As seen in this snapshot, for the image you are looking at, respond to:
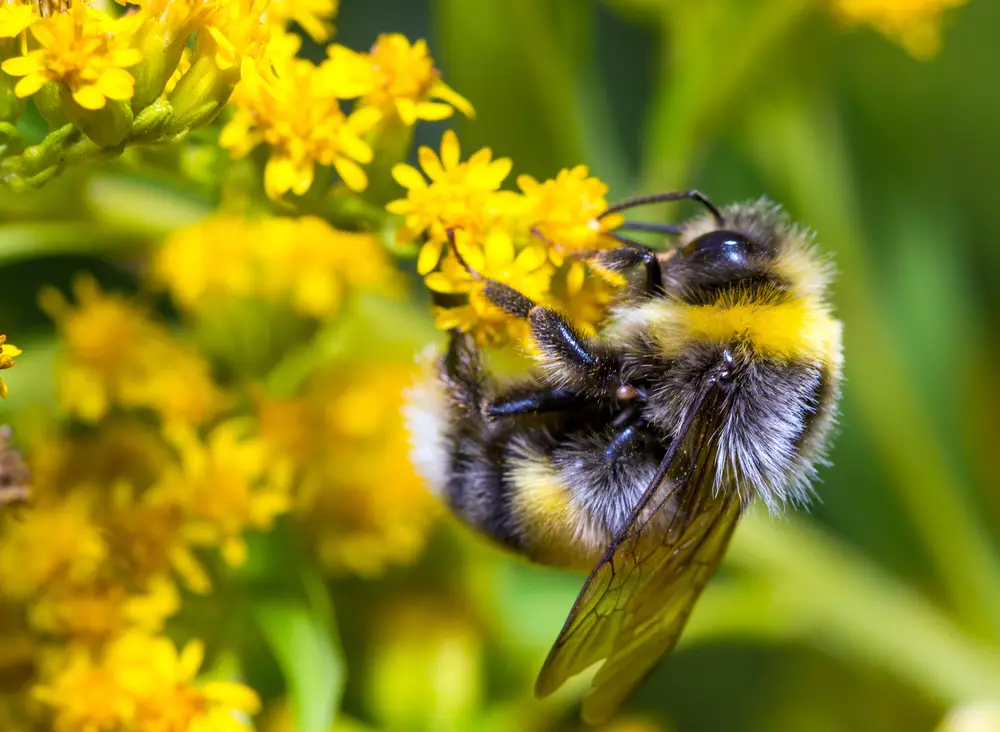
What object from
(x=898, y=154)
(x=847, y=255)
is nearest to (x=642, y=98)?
(x=898, y=154)

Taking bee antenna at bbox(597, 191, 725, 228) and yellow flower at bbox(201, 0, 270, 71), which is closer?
yellow flower at bbox(201, 0, 270, 71)

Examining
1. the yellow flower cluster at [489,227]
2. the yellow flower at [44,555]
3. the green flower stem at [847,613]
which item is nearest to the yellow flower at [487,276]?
the yellow flower cluster at [489,227]

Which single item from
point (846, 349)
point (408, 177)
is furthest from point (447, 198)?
point (846, 349)

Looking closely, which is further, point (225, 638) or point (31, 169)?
point (225, 638)

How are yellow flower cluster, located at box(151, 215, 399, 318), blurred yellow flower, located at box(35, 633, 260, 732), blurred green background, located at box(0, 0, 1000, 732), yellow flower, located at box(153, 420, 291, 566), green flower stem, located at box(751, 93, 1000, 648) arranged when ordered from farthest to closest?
1. green flower stem, located at box(751, 93, 1000, 648)
2. blurred green background, located at box(0, 0, 1000, 732)
3. yellow flower cluster, located at box(151, 215, 399, 318)
4. yellow flower, located at box(153, 420, 291, 566)
5. blurred yellow flower, located at box(35, 633, 260, 732)

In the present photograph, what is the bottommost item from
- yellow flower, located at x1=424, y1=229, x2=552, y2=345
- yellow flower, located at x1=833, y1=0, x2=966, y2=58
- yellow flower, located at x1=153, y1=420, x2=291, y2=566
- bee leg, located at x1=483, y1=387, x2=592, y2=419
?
yellow flower, located at x1=153, y1=420, x2=291, y2=566

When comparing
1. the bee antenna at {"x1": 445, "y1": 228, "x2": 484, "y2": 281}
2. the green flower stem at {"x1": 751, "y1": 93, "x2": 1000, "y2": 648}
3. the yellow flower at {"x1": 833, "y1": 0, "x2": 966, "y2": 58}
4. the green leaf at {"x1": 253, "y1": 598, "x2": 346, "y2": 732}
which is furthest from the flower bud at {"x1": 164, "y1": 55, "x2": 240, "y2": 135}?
the green flower stem at {"x1": 751, "y1": 93, "x2": 1000, "y2": 648}

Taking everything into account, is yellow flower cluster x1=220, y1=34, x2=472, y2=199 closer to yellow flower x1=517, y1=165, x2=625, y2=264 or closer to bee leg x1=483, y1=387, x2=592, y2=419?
yellow flower x1=517, y1=165, x2=625, y2=264

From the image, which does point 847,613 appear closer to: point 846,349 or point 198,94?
point 846,349

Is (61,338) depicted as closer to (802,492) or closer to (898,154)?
(802,492)
